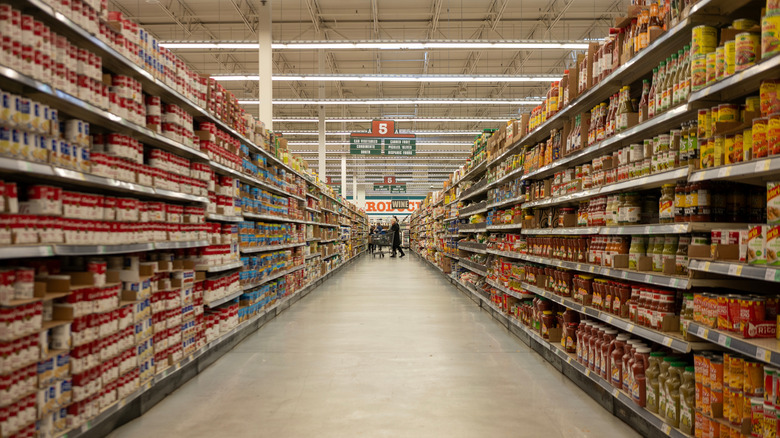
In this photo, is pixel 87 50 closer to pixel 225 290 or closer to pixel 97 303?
pixel 97 303

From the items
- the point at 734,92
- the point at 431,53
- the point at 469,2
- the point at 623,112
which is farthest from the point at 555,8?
the point at 734,92

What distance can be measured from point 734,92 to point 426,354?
129 inches

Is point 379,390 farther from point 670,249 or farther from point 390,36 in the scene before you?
point 390,36

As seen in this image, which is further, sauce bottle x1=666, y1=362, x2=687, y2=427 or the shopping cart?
the shopping cart

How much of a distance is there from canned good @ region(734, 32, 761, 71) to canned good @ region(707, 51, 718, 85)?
6.5 inches

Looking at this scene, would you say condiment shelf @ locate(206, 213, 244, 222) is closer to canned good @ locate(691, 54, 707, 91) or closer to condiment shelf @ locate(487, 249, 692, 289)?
condiment shelf @ locate(487, 249, 692, 289)

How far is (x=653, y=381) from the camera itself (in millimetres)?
2693

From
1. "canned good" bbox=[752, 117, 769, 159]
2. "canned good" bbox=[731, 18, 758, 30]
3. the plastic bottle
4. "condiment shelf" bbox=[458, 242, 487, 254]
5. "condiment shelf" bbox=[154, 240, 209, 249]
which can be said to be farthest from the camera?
"condiment shelf" bbox=[458, 242, 487, 254]

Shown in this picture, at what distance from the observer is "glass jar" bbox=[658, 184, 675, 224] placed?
271 cm

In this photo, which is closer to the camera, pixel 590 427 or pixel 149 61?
pixel 590 427

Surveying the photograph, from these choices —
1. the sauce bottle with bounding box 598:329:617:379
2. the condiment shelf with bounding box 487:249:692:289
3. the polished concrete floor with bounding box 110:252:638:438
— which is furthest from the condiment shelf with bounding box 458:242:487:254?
the sauce bottle with bounding box 598:329:617:379

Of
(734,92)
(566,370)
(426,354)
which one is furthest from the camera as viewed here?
(426,354)

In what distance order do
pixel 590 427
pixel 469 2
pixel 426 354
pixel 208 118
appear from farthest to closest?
1. pixel 469 2
2. pixel 426 354
3. pixel 208 118
4. pixel 590 427

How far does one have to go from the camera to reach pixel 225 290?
4.74 meters
